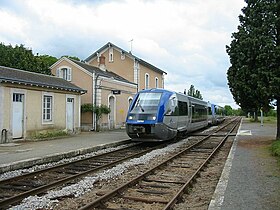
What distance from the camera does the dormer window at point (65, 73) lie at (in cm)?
2747

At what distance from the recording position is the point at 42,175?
361 inches

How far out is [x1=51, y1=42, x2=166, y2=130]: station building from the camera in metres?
26.4

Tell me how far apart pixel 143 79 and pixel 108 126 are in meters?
10.7

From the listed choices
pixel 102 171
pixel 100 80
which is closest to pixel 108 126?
pixel 100 80

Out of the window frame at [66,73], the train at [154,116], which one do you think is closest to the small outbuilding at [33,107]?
the window frame at [66,73]

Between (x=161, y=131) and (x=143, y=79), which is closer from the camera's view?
(x=161, y=131)

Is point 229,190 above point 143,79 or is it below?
below

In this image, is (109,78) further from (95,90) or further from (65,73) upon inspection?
(65,73)

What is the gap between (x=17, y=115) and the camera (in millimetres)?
17094

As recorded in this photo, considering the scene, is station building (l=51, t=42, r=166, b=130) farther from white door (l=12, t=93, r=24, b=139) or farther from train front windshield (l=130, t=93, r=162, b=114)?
train front windshield (l=130, t=93, r=162, b=114)

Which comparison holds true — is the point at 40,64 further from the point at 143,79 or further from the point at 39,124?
the point at 39,124

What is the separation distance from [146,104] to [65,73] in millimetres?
13376

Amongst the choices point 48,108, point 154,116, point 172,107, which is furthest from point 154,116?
point 48,108

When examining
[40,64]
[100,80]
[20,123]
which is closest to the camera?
[20,123]
